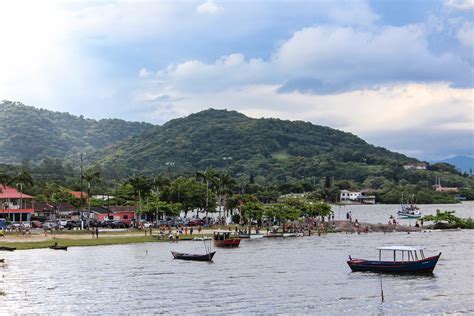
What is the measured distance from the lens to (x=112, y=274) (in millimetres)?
75250

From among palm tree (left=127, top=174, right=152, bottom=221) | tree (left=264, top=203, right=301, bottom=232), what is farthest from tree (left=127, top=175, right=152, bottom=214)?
tree (left=264, top=203, right=301, bottom=232)

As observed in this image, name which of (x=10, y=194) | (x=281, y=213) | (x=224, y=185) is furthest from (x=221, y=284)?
(x=224, y=185)

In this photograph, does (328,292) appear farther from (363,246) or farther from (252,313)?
(363,246)

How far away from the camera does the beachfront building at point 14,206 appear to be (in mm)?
144750

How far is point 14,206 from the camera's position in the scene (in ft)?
482

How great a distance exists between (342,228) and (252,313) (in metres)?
106

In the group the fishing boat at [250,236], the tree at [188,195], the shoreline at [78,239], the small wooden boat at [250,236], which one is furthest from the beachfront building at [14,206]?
the small wooden boat at [250,236]

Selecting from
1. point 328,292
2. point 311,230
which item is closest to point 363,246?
point 311,230

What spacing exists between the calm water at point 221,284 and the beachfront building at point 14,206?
166 ft

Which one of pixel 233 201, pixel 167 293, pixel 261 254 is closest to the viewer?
pixel 167 293

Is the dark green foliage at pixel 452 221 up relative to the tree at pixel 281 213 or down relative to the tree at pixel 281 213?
down

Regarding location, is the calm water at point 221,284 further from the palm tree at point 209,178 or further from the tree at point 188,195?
the tree at point 188,195

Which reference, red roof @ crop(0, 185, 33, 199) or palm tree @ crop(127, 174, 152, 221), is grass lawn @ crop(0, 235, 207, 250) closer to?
palm tree @ crop(127, 174, 152, 221)

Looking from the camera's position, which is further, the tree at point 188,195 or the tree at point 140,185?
the tree at point 188,195
